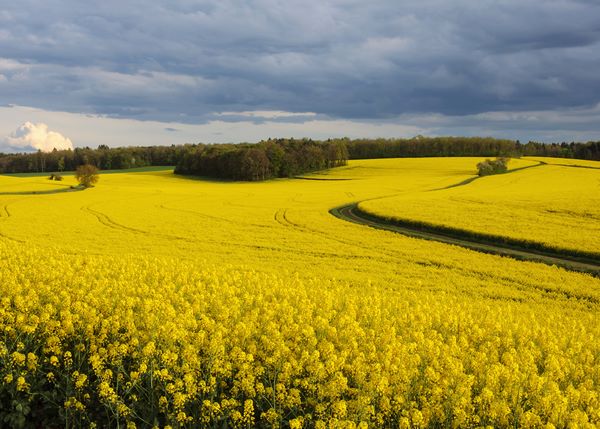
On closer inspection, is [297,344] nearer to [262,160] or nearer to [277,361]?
[277,361]

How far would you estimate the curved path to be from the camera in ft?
78.5

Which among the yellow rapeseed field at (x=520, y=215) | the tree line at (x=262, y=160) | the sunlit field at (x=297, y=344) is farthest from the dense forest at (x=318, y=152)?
the sunlit field at (x=297, y=344)

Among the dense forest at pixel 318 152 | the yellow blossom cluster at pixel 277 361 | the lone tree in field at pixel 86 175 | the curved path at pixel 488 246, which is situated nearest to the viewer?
the yellow blossom cluster at pixel 277 361

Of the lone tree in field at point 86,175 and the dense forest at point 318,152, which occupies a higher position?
the dense forest at point 318,152

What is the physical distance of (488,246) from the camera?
28281mm

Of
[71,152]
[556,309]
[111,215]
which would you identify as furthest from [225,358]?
[71,152]

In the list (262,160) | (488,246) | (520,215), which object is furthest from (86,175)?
(488,246)

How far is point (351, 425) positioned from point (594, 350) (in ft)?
25.5

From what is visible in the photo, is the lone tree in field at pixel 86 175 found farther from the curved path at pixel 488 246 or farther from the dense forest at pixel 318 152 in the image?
the curved path at pixel 488 246

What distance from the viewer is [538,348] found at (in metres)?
10.9

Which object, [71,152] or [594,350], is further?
[71,152]

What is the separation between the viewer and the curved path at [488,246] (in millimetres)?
23938

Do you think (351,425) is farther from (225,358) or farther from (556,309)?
(556,309)

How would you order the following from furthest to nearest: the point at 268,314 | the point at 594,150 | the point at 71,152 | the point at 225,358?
the point at 71,152 → the point at 594,150 → the point at 268,314 → the point at 225,358
